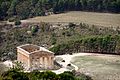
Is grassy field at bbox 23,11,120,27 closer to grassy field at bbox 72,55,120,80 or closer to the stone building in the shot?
grassy field at bbox 72,55,120,80

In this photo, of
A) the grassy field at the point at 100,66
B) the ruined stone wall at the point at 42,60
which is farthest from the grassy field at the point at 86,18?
the ruined stone wall at the point at 42,60

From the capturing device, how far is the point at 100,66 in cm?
7494

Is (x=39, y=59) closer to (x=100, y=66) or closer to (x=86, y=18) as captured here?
(x=100, y=66)

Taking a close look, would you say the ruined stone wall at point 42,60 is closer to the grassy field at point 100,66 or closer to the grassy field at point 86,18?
the grassy field at point 100,66

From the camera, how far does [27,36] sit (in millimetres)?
97688

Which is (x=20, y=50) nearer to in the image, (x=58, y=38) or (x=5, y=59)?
(x=5, y=59)

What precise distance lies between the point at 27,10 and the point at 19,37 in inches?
584

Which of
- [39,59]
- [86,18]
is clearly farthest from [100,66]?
[86,18]

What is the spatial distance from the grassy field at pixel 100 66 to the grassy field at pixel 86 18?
60.1 feet

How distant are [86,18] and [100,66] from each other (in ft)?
95.7

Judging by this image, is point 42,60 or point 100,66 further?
point 42,60

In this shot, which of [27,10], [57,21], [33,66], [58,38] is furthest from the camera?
[27,10]

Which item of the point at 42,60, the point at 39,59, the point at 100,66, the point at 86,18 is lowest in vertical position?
the point at 100,66

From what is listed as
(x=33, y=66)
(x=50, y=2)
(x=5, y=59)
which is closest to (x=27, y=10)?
(x=50, y=2)
